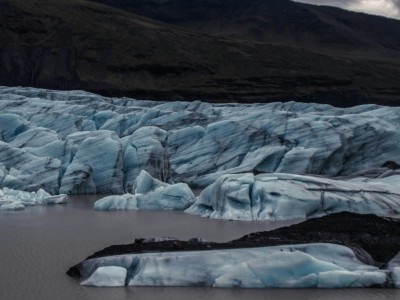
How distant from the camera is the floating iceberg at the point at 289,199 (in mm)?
18547

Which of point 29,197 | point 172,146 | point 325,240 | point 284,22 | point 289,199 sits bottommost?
point 284,22

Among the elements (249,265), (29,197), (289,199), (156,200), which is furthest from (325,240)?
(29,197)

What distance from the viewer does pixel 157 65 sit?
71875 millimetres

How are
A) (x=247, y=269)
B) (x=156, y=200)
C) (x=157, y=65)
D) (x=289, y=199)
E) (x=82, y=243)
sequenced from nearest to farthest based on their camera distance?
(x=247, y=269)
(x=82, y=243)
(x=289, y=199)
(x=156, y=200)
(x=157, y=65)

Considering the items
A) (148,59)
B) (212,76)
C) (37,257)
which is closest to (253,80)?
(212,76)

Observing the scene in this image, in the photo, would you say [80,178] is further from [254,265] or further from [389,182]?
[254,265]

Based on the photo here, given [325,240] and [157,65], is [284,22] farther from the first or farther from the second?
[325,240]

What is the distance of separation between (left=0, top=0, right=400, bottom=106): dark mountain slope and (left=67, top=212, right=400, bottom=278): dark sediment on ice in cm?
5191

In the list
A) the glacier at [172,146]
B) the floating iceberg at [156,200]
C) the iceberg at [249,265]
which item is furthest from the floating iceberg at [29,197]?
the iceberg at [249,265]

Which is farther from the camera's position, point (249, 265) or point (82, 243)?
point (82, 243)

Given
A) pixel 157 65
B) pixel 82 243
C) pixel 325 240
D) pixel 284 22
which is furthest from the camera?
pixel 284 22

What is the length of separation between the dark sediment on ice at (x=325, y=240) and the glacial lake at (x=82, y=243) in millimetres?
871

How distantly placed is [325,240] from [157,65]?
6056 cm

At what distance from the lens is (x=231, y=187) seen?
61.6 feet
